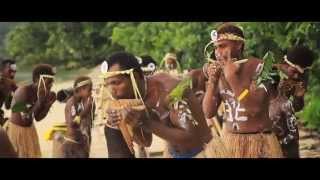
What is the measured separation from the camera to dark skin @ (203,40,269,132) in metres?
3.69

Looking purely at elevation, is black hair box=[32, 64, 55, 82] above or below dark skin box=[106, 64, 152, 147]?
above

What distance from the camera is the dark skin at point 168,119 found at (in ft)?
12.1

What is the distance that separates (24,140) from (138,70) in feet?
2.90

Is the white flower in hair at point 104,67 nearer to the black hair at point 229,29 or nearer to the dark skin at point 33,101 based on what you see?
the dark skin at point 33,101

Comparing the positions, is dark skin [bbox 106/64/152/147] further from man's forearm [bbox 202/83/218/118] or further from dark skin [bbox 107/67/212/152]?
man's forearm [bbox 202/83/218/118]

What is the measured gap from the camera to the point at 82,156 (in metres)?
3.72

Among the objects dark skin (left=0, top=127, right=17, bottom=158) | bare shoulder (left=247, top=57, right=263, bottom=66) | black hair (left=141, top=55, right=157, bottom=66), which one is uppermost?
black hair (left=141, top=55, right=157, bottom=66)

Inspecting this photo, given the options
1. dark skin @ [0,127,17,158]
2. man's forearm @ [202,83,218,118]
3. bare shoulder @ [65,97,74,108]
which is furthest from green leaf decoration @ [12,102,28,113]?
man's forearm @ [202,83,218,118]

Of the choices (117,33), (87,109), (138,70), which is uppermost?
(117,33)

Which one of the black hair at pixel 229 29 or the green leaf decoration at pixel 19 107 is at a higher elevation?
the black hair at pixel 229 29

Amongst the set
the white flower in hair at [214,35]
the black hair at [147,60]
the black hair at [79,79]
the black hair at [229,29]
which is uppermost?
the black hair at [229,29]

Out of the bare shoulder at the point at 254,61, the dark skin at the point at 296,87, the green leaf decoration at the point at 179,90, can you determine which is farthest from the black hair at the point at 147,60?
the dark skin at the point at 296,87
